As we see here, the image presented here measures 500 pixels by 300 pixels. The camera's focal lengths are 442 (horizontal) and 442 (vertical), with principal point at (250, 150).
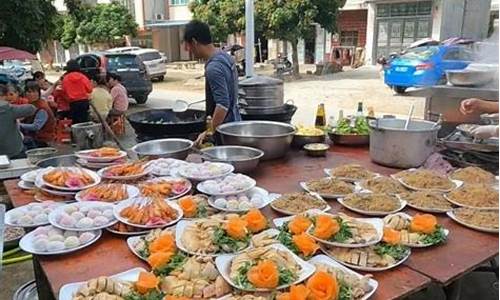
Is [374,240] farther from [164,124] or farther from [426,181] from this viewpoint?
[164,124]

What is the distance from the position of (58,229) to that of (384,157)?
1851mm

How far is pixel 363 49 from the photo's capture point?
1889 centimetres

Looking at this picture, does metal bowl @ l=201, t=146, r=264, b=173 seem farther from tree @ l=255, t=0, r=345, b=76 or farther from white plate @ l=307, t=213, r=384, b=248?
tree @ l=255, t=0, r=345, b=76

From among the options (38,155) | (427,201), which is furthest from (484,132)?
(38,155)

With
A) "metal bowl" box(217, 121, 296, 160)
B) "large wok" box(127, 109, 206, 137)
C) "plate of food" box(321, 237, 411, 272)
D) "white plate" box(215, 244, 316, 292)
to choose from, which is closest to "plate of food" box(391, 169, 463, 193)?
"plate of food" box(321, 237, 411, 272)

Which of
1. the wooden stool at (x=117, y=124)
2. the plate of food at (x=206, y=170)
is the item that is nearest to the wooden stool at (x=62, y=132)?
the wooden stool at (x=117, y=124)

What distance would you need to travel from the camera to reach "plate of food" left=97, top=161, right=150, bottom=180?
2.34m

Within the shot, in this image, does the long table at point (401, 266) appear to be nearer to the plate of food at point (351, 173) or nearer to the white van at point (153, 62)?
the plate of food at point (351, 173)

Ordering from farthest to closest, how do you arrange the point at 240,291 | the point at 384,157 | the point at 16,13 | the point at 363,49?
1. the point at 363,49
2. the point at 16,13
3. the point at 384,157
4. the point at 240,291

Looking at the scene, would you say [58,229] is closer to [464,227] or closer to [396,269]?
[396,269]

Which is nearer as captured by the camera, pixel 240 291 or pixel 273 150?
pixel 240 291

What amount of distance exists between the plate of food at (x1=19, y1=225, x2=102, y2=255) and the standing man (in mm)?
1316

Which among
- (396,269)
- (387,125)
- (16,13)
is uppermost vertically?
(16,13)

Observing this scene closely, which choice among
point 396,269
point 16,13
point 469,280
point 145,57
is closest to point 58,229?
point 396,269
